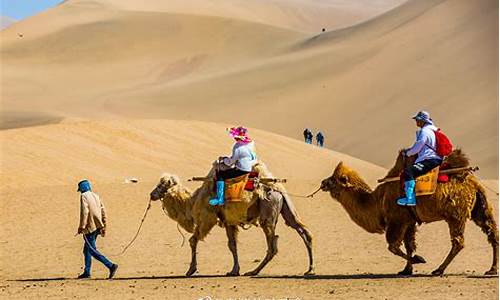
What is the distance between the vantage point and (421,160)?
1345 centimetres

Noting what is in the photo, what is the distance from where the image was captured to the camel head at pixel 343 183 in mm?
14227

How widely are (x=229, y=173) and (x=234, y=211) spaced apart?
0.50 meters

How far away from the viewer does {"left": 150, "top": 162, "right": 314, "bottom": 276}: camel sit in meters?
14.3

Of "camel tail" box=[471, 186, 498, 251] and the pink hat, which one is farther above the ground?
the pink hat

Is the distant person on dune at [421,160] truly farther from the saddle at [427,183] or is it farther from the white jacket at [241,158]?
the white jacket at [241,158]

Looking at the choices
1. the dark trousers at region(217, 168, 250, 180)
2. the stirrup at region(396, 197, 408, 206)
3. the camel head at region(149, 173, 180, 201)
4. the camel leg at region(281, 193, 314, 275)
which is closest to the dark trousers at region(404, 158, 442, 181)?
the stirrup at region(396, 197, 408, 206)

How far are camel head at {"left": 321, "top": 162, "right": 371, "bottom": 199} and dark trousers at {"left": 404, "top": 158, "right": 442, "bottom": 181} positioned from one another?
943 millimetres

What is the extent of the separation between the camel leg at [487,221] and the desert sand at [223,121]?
0.30m

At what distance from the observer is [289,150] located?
A: 1556 inches

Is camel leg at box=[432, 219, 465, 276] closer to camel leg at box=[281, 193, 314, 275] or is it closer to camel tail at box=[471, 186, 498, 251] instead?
camel tail at box=[471, 186, 498, 251]

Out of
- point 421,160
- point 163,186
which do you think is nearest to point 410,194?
point 421,160

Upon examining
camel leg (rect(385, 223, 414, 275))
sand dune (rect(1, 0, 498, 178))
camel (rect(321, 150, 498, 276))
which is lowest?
camel leg (rect(385, 223, 414, 275))

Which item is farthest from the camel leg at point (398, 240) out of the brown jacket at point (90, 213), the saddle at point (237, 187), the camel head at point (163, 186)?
the brown jacket at point (90, 213)

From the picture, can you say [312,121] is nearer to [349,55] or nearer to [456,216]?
[349,55]
